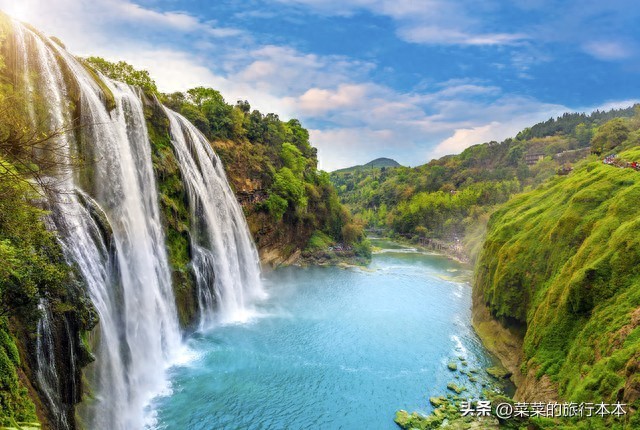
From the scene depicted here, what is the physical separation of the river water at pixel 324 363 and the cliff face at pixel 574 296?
3.13 metres

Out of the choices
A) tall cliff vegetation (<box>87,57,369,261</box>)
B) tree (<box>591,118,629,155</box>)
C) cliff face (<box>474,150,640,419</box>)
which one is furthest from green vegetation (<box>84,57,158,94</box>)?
tree (<box>591,118,629,155</box>)

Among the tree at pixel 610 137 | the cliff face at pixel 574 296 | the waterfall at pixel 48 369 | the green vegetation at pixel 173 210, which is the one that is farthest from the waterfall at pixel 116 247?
the tree at pixel 610 137

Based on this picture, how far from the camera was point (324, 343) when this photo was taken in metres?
23.2

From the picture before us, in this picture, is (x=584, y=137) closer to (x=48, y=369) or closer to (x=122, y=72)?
(x=122, y=72)

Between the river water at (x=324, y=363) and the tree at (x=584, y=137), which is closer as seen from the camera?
the river water at (x=324, y=363)

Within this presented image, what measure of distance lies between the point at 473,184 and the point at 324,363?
302 feet

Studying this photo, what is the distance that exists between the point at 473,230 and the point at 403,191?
43.2m

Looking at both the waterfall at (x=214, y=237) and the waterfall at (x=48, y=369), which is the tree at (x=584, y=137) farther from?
the waterfall at (x=48, y=369)

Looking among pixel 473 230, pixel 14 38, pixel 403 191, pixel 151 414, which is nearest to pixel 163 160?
pixel 14 38

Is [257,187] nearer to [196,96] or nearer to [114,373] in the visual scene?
[196,96]

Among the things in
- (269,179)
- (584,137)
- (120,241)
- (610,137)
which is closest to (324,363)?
(120,241)

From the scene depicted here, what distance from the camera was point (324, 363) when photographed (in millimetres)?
20641

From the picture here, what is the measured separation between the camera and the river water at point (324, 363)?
52.0 feet

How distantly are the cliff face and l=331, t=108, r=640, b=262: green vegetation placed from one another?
22.0 meters
